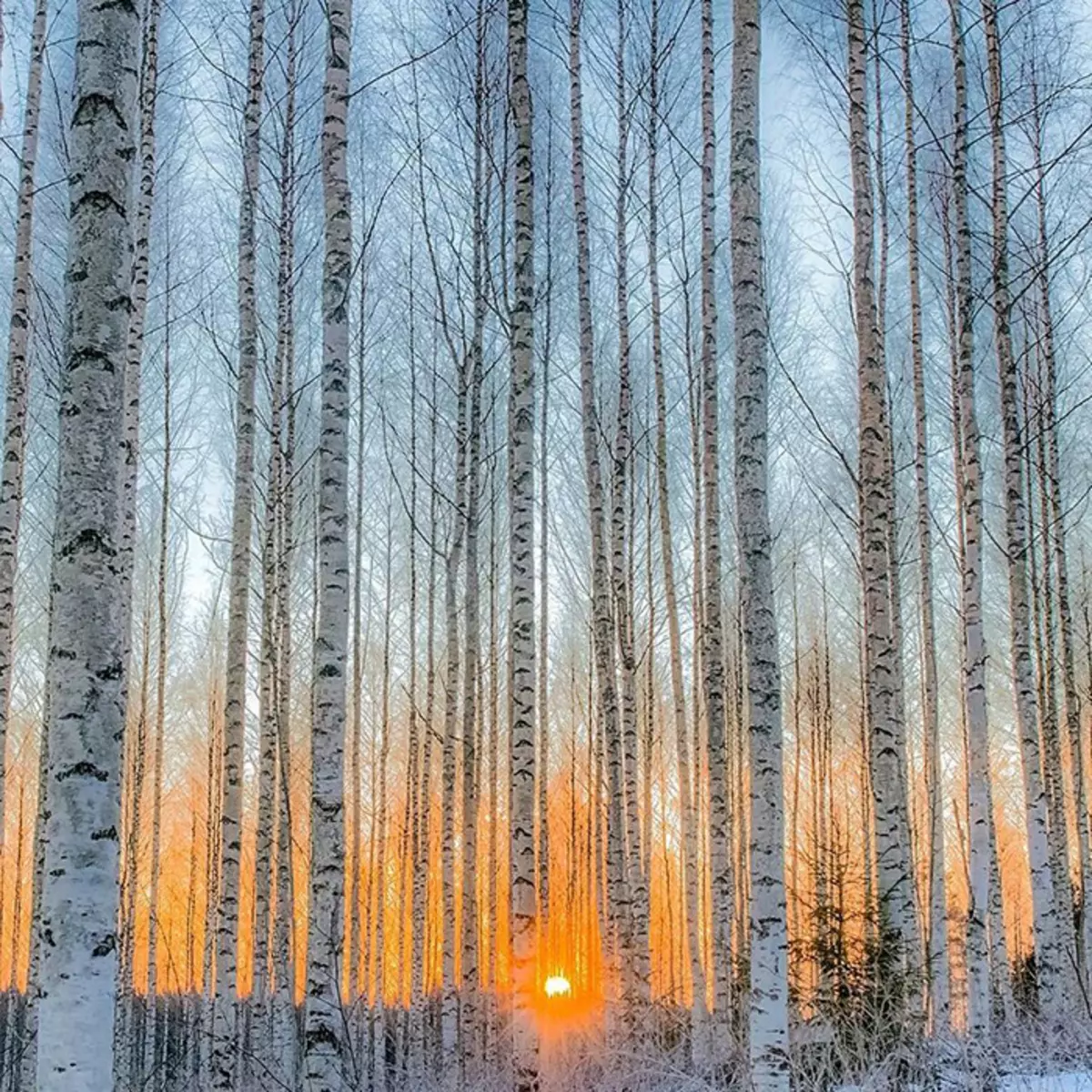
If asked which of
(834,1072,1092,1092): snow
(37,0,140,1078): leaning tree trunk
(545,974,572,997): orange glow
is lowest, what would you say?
(545,974,572,997): orange glow

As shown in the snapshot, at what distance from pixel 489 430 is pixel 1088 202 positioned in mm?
7201

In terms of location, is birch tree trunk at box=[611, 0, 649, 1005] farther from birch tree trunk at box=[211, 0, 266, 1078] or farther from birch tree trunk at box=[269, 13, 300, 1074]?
birch tree trunk at box=[211, 0, 266, 1078]

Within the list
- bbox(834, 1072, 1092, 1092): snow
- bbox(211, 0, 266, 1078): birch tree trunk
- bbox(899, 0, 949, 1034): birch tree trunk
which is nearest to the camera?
bbox(834, 1072, 1092, 1092): snow

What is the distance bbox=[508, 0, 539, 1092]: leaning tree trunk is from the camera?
6.01 meters

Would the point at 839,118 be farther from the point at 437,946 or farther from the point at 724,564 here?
the point at 437,946

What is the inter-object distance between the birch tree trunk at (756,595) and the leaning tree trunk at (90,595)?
2791mm

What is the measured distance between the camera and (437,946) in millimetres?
20250

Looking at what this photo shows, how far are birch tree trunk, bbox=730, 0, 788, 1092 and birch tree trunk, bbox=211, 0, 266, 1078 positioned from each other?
430 cm

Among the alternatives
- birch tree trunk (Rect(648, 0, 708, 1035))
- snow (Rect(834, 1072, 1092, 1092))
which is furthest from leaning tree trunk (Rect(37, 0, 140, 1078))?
birch tree trunk (Rect(648, 0, 708, 1035))

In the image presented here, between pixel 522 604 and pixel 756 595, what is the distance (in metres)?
1.84

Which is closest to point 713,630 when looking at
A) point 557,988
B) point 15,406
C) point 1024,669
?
point 1024,669

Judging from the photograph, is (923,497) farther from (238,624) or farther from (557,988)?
(557,988)

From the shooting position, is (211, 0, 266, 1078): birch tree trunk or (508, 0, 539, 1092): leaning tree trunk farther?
(211, 0, 266, 1078): birch tree trunk

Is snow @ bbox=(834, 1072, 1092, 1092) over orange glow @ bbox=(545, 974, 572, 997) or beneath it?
over
